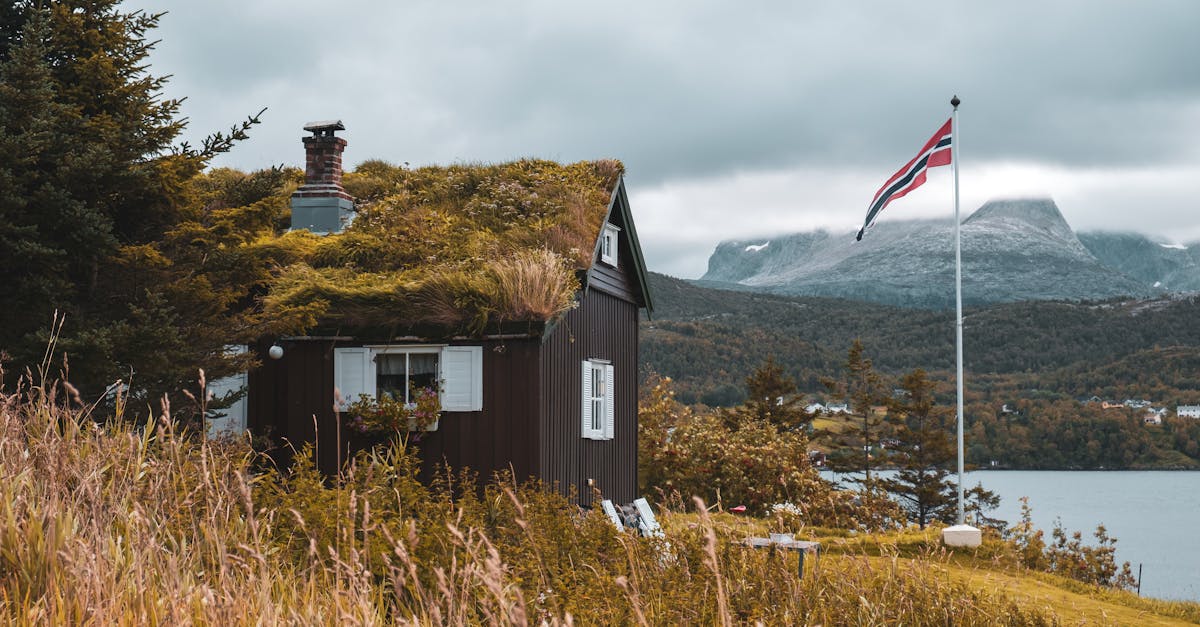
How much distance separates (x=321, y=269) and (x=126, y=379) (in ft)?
17.1

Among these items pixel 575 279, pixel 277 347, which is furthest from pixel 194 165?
pixel 575 279

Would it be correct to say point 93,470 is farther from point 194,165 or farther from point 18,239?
point 194,165

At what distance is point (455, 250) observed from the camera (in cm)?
1445

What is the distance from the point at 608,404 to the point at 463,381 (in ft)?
12.4

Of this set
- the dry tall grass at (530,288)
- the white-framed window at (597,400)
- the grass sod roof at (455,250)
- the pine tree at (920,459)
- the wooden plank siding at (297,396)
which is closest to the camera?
the dry tall grass at (530,288)

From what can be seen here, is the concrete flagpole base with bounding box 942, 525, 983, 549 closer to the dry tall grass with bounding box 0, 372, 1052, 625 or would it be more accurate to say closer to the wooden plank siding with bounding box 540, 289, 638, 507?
the wooden plank siding with bounding box 540, 289, 638, 507

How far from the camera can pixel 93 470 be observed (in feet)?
14.1

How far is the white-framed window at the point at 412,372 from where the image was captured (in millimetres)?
13578

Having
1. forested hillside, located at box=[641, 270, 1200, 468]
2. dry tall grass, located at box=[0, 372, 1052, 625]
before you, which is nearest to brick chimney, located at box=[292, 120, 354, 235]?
dry tall grass, located at box=[0, 372, 1052, 625]

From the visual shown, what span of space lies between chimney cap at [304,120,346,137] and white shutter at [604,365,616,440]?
573cm

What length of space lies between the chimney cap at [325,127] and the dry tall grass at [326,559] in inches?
393

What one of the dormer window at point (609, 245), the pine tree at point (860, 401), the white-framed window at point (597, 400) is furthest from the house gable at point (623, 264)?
the pine tree at point (860, 401)

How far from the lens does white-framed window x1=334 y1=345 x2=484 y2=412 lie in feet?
44.5

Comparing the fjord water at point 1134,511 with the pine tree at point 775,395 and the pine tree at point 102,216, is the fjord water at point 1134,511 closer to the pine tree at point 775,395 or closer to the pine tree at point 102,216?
the pine tree at point 775,395
